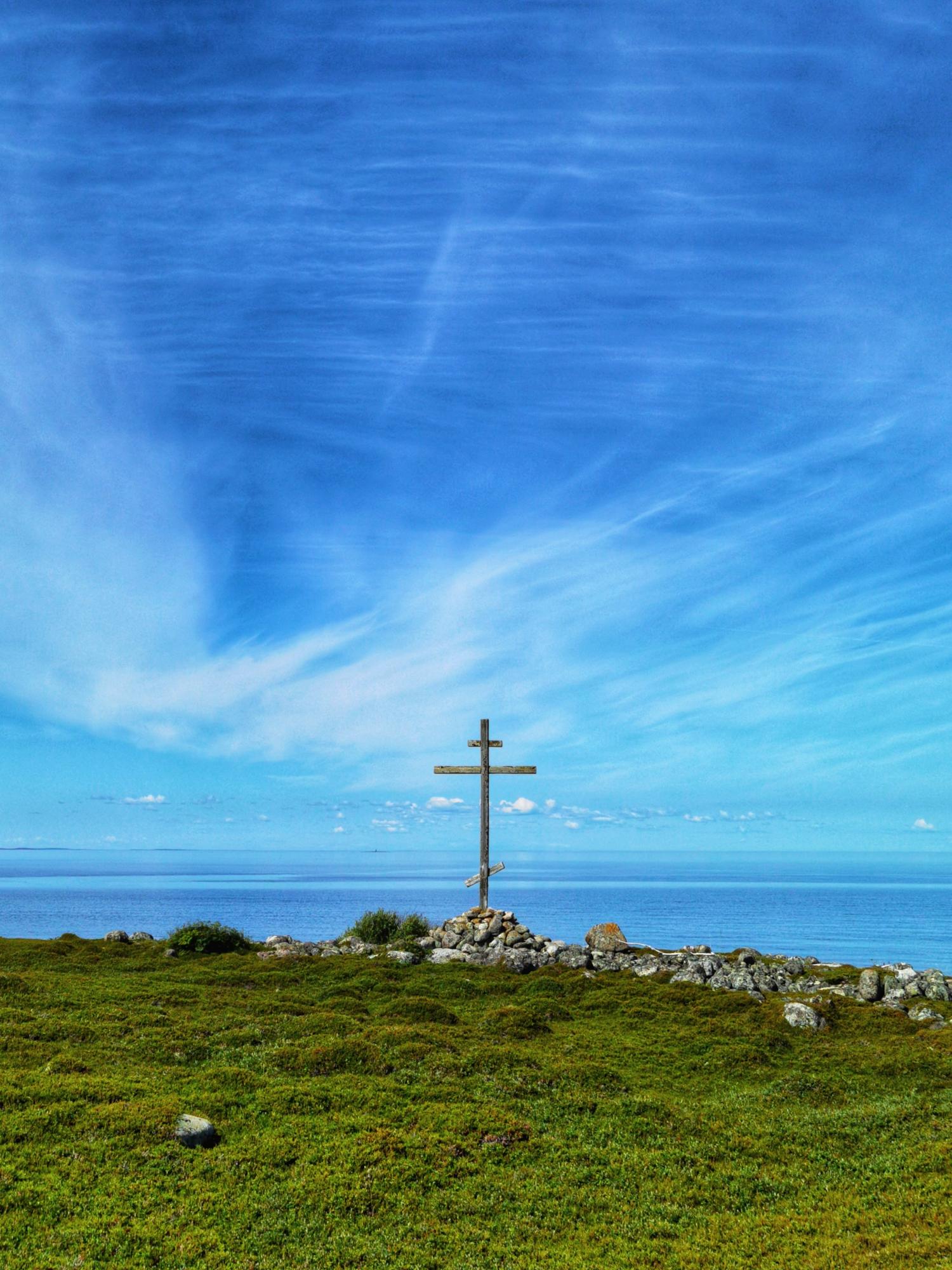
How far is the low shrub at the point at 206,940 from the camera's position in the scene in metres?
33.7

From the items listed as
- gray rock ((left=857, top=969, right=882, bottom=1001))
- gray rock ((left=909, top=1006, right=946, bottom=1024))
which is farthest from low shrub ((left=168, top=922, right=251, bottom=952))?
gray rock ((left=909, top=1006, right=946, bottom=1024))

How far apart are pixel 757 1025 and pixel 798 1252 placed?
1270cm

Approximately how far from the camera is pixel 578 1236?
40.5 ft

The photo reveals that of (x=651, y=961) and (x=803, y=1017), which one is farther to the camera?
(x=651, y=961)

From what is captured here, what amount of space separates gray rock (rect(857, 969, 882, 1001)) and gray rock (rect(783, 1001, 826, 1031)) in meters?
3.62

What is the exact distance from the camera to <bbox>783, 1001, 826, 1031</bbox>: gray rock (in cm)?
2422

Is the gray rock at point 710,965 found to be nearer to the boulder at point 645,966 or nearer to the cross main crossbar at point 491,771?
the boulder at point 645,966

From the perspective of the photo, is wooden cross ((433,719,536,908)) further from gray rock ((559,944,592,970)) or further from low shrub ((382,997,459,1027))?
low shrub ((382,997,459,1027))

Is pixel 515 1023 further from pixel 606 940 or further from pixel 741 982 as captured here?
pixel 606 940

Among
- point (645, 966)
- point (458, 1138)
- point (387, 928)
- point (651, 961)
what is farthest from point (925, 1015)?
point (387, 928)

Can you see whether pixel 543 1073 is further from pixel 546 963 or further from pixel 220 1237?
pixel 546 963

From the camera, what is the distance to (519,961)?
3148 centimetres

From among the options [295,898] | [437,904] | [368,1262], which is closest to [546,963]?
[368,1262]

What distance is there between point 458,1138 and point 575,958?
17.7m
